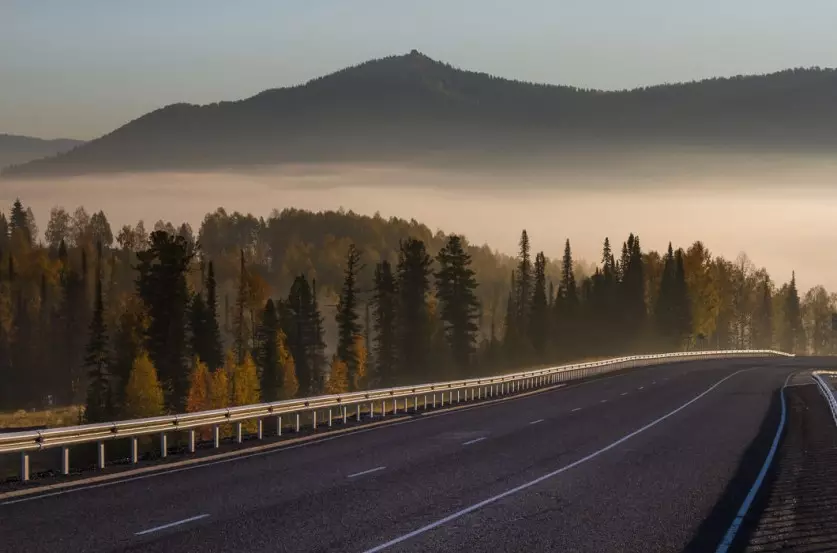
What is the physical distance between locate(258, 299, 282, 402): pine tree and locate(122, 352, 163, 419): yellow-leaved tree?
13.4 metres

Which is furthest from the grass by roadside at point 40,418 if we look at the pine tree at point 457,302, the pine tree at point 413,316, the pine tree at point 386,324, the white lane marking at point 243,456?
the white lane marking at point 243,456

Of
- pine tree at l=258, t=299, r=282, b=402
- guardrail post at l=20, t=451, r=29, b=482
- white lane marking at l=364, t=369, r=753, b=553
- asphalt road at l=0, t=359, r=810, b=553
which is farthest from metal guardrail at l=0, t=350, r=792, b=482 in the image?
pine tree at l=258, t=299, r=282, b=402

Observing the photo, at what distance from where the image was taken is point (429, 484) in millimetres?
24344

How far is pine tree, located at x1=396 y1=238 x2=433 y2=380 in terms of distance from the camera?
123 meters

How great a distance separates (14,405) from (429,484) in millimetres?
139322

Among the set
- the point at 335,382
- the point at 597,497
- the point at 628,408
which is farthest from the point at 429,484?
the point at 335,382

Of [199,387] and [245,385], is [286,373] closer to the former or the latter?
[245,385]

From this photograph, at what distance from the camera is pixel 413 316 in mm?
124562

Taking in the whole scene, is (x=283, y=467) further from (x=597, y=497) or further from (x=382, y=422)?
(x=382, y=422)

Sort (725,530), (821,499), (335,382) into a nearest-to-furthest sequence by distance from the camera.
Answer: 1. (725,530)
2. (821,499)
3. (335,382)

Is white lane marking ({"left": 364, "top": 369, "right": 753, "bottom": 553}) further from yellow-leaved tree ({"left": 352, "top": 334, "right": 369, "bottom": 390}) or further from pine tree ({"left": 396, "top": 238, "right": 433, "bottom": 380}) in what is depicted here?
yellow-leaved tree ({"left": 352, "top": 334, "right": 369, "bottom": 390})

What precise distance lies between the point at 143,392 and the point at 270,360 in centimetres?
1896

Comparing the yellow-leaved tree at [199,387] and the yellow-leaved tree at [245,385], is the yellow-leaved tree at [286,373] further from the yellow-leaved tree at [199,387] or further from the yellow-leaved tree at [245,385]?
the yellow-leaved tree at [199,387]

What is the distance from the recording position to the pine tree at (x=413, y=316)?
4828 inches
